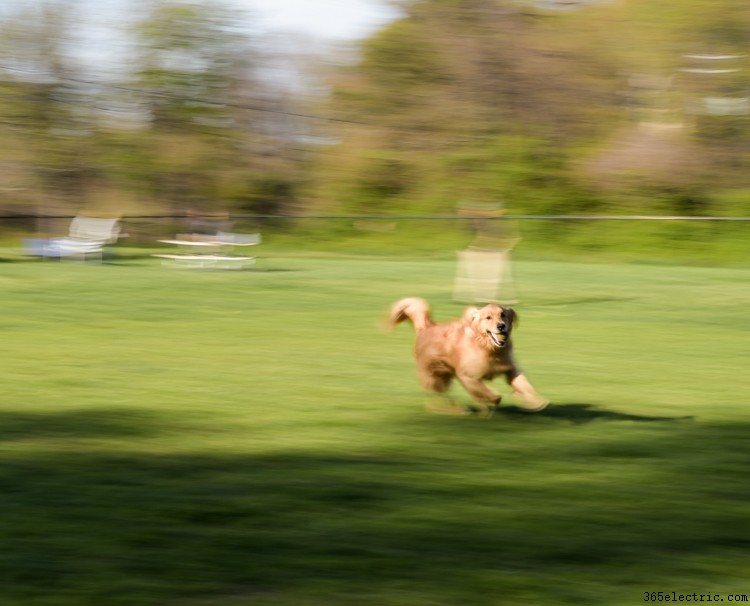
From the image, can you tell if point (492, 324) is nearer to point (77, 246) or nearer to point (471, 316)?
point (471, 316)

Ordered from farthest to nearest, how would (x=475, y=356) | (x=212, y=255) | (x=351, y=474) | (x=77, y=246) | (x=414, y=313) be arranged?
(x=77, y=246) < (x=212, y=255) < (x=414, y=313) < (x=475, y=356) < (x=351, y=474)

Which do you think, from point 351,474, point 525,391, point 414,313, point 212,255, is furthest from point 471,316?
point 212,255

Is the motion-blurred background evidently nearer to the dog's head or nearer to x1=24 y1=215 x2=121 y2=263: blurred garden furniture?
x1=24 y1=215 x2=121 y2=263: blurred garden furniture

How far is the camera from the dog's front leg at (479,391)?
27.9 feet

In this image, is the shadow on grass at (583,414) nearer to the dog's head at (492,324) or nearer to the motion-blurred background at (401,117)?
the dog's head at (492,324)

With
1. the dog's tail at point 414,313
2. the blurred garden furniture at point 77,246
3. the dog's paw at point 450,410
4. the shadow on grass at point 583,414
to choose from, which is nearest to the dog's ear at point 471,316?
the dog's tail at point 414,313

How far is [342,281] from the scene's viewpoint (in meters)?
23.7

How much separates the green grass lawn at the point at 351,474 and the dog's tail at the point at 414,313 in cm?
61

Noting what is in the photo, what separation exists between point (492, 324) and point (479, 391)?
545mm

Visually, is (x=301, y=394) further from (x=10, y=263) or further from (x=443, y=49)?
(x=443, y=49)

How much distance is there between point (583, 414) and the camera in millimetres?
9133

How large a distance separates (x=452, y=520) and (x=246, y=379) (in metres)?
5.12

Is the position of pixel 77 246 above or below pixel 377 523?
below

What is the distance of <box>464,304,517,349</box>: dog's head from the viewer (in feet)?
27.0
